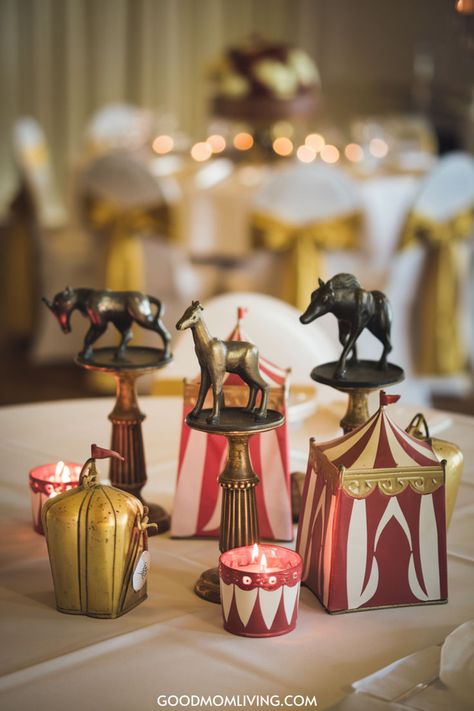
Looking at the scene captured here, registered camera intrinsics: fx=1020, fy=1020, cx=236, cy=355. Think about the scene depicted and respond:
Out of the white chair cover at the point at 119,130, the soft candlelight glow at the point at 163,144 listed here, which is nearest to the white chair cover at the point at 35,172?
the white chair cover at the point at 119,130

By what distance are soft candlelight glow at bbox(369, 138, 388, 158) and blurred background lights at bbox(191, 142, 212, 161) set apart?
67cm

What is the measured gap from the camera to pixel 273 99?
3688 mm

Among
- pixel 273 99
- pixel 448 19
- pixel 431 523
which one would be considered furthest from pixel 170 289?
pixel 431 523

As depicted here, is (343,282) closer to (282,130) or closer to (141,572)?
(141,572)

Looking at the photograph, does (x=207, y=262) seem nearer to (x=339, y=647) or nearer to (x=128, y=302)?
(x=128, y=302)

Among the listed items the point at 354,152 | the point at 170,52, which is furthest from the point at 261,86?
the point at 170,52

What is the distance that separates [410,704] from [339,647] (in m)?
0.12

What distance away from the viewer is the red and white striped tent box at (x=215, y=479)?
126 cm

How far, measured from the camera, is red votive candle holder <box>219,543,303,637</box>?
3.23 ft

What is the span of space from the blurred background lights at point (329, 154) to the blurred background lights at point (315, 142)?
22mm

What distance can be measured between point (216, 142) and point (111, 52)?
9.39ft

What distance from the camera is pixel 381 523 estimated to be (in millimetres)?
1077

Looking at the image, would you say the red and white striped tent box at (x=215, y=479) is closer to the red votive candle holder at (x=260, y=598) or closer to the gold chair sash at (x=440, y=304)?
the red votive candle holder at (x=260, y=598)


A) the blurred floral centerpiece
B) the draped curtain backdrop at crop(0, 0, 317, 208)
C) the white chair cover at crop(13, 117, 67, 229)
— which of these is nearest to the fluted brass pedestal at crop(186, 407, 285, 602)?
the blurred floral centerpiece
